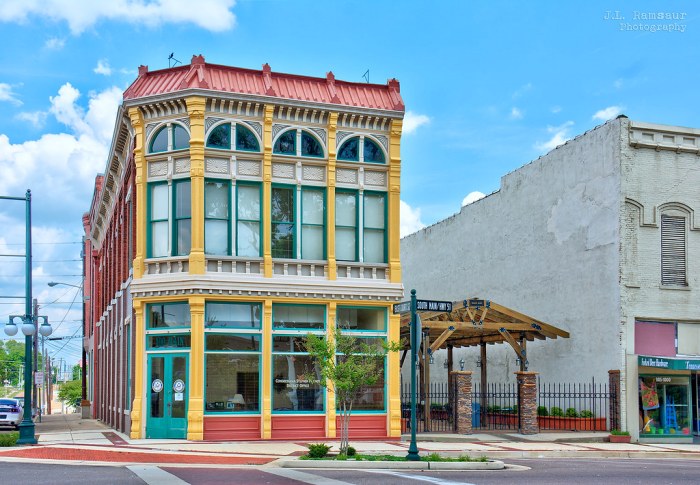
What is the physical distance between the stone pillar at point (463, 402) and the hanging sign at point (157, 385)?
929 cm

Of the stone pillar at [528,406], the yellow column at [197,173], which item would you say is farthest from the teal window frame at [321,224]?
the stone pillar at [528,406]

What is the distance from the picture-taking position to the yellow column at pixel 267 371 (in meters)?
25.5

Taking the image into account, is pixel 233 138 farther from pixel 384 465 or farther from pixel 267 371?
pixel 384 465

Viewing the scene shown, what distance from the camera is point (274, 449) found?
2283 centimetres

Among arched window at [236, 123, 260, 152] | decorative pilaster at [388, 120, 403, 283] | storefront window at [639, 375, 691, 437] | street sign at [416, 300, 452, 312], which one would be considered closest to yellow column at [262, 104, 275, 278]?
arched window at [236, 123, 260, 152]

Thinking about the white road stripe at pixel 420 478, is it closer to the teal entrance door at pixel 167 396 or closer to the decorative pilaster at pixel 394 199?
the teal entrance door at pixel 167 396

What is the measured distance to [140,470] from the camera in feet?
57.9

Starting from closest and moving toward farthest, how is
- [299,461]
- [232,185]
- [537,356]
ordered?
1. [299,461]
2. [232,185]
3. [537,356]

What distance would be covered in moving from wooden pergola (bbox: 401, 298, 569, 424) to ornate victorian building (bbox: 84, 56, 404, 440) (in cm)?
229

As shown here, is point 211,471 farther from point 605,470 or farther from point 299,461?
point 605,470

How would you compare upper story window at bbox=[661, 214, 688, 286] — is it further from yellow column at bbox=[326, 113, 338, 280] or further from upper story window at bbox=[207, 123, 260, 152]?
upper story window at bbox=[207, 123, 260, 152]

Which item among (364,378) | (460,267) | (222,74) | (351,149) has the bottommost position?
(364,378)

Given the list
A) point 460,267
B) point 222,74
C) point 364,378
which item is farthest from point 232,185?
point 460,267

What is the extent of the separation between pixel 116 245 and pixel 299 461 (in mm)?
18580
